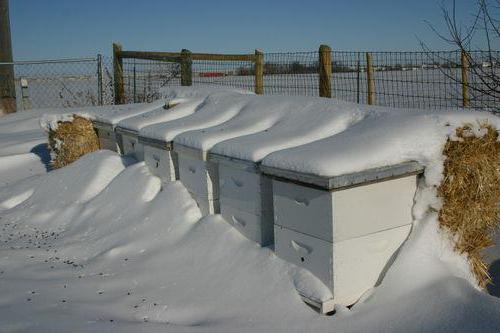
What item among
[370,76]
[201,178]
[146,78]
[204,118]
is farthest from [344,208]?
[146,78]

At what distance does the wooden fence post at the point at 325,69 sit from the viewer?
7264 mm

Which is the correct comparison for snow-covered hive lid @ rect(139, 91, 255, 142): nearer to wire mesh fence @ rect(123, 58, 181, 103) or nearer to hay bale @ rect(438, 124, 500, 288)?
hay bale @ rect(438, 124, 500, 288)

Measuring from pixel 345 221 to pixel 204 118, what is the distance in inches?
97.7

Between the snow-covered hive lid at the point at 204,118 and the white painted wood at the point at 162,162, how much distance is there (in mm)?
146

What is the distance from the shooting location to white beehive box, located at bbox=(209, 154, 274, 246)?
11.8 ft

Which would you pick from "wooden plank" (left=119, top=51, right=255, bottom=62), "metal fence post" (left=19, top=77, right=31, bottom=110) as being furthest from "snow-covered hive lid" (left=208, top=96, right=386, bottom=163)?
"metal fence post" (left=19, top=77, right=31, bottom=110)

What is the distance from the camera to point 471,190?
3.37 metres

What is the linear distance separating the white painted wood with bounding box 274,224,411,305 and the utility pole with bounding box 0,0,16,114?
11.5 metres

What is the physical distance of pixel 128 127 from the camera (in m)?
5.62

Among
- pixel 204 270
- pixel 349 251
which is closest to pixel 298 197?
pixel 349 251

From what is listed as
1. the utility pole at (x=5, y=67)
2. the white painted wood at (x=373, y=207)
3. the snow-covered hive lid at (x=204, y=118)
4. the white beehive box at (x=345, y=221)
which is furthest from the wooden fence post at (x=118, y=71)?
the white painted wood at (x=373, y=207)

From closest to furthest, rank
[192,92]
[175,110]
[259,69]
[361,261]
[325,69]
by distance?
[361,261]
[175,110]
[192,92]
[325,69]
[259,69]

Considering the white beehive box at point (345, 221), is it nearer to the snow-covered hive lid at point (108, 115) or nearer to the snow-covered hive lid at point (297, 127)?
the snow-covered hive lid at point (297, 127)

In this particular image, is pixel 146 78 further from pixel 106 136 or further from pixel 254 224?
pixel 254 224
